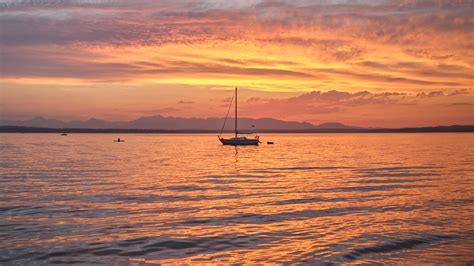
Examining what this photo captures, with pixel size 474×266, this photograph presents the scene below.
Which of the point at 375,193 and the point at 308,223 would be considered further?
the point at 375,193

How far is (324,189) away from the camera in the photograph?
33188 mm

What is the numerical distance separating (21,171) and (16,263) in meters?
35.3

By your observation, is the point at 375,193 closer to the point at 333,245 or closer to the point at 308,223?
the point at 308,223

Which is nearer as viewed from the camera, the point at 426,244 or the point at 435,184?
the point at 426,244

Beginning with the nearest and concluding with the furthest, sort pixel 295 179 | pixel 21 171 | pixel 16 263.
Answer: pixel 16 263 < pixel 295 179 < pixel 21 171

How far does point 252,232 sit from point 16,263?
29.2 feet

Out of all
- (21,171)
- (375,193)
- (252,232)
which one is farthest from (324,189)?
(21,171)

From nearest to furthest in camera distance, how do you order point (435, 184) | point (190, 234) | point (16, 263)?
point (16, 263)
point (190, 234)
point (435, 184)

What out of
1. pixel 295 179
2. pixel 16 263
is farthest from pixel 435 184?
pixel 16 263

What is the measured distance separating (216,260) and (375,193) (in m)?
19.7

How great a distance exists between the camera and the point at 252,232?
62.1 feet

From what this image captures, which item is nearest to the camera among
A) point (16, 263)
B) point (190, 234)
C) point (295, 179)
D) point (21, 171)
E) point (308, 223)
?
point (16, 263)

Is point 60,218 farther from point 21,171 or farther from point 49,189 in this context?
point 21,171

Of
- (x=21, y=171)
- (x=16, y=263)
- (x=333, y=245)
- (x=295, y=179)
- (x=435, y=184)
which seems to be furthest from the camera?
(x=21, y=171)
